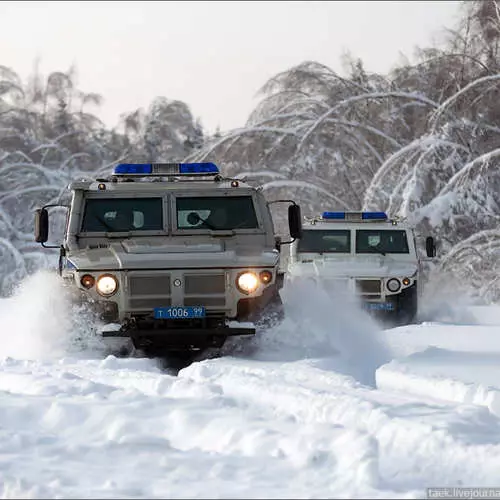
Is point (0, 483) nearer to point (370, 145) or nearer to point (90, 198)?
point (90, 198)

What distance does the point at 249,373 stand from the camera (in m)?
8.77

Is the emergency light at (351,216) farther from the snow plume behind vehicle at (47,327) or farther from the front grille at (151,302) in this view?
the front grille at (151,302)

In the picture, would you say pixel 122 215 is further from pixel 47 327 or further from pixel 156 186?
pixel 47 327

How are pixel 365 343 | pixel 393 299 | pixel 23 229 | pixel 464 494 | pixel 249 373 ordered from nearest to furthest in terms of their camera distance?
pixel 464 494 → pixel 249 373 → pixel 365 343 → pixel 393 299 → pixel 23 229

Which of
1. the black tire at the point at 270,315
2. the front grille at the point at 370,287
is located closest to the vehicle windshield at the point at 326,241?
the front grille at the point at 370,287

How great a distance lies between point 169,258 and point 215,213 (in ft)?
4.15

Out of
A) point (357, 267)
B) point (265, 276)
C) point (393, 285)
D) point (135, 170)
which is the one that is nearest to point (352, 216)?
point (357, 267)

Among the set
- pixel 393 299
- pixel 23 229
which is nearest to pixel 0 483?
pixel 393 299

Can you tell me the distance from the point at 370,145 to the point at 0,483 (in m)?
25.6

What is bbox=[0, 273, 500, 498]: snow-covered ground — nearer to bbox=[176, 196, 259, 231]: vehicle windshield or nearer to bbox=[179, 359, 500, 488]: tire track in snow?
bbox=[179, 359, 500, 488]: tire track in snow

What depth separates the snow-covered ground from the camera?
5031mm

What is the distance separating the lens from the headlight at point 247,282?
10.6 m

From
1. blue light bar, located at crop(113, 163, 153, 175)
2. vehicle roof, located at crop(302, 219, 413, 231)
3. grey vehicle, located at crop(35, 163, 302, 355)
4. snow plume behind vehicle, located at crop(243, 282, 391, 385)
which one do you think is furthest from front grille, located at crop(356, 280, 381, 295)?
blue light bar, located at crop(113, 163, 153, 175)

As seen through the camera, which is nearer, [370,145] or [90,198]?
[90,198]
